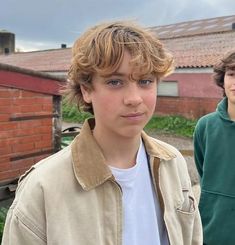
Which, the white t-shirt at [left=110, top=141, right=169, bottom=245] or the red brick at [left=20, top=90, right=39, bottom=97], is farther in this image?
the red brick at [left=20, top=90, right=39, bottom=97]

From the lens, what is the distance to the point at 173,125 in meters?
14.1

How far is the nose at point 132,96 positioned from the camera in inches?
49.8

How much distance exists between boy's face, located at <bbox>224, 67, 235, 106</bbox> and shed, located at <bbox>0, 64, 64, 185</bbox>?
2.42 metres

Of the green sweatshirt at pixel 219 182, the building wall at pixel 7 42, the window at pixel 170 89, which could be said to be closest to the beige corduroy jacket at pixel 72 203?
the green sweatshirt at pixel 219 182

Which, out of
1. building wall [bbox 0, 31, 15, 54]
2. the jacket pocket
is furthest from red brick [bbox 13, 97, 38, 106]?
building wall [bbox 0, 31, 15, 54]

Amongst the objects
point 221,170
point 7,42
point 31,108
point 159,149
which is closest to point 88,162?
point 159,149

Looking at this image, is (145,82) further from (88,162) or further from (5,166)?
(5,166)

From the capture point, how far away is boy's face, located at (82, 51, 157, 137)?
1269mm

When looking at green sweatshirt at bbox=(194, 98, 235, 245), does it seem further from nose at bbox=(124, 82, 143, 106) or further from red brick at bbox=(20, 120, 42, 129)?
red brick at bbox=(20, 120, 42, 129)

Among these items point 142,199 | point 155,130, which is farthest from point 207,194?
point 155,130

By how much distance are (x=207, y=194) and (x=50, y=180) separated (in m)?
1.29

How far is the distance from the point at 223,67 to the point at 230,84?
0.16 m

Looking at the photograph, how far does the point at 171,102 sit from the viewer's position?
15.4 meters

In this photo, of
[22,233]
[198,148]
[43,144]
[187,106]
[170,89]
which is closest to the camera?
[22,233]
